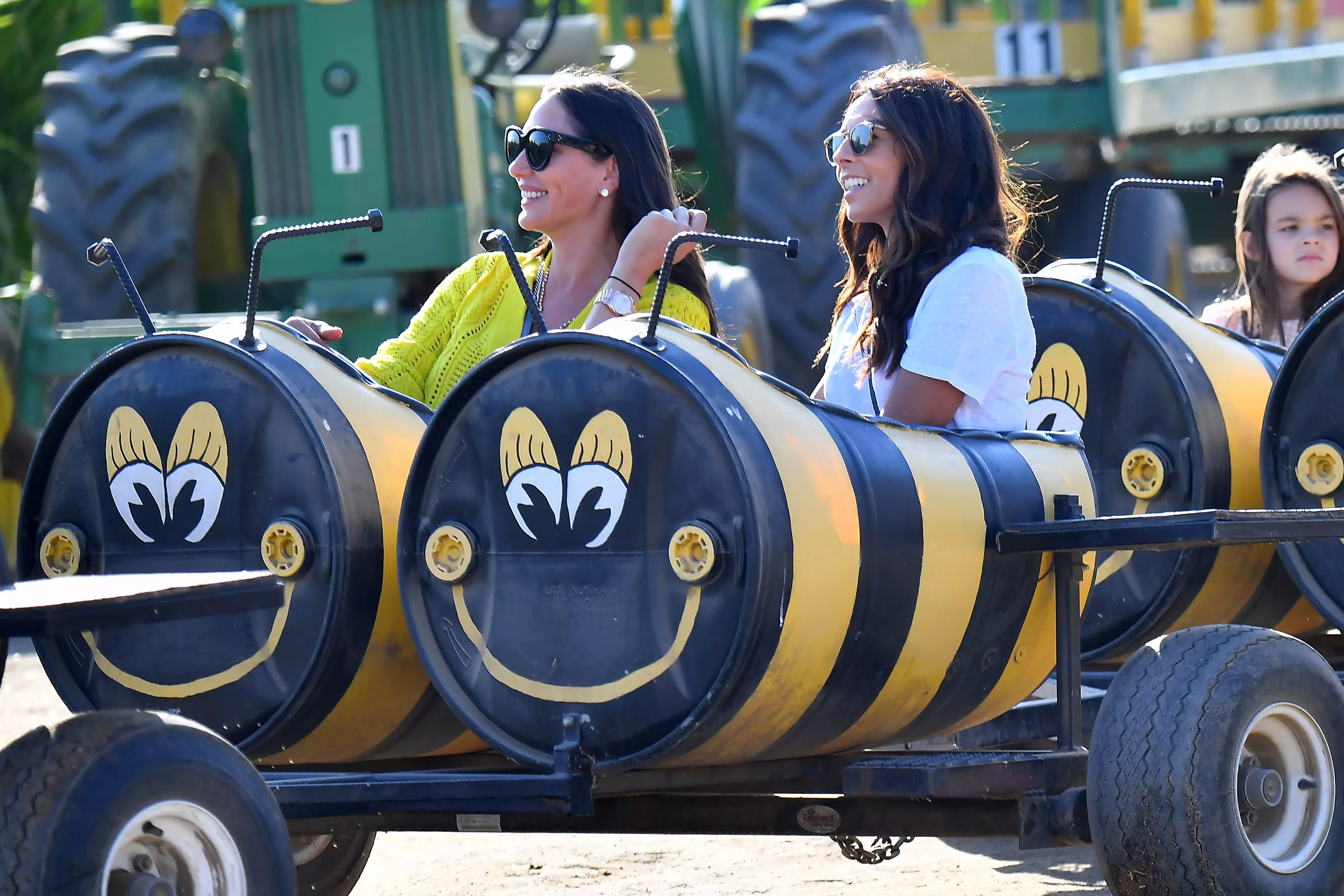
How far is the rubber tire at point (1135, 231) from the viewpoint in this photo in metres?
8.84

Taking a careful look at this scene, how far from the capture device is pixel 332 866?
3477 mm

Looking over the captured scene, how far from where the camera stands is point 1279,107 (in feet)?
31.7

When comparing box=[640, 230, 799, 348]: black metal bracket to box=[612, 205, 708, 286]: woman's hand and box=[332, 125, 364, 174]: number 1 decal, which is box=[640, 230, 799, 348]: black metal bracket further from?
box=[332, 125, 364, 174]: number 1 decal

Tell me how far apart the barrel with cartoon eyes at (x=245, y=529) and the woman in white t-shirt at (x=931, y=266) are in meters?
0.74

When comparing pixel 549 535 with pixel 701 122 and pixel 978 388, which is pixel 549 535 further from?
pixel 701 122

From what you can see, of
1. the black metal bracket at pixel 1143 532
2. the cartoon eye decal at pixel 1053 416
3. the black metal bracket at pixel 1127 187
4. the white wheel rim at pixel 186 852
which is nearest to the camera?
the white wheel rim at pixel 186 852

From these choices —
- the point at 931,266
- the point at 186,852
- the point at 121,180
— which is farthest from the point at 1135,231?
the point at 186,852

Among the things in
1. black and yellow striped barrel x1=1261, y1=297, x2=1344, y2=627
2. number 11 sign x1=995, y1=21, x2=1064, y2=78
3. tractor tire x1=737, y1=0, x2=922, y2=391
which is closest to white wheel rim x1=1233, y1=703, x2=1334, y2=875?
black and yellow striped barrel x1=1261, y1=297, x2=1344, y2=627

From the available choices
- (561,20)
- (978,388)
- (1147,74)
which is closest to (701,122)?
(561,20)

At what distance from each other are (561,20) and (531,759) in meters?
6.31

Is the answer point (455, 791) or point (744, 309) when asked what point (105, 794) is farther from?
point (744, 309)

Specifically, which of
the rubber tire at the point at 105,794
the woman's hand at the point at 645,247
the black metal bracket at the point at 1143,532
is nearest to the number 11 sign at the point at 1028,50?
the woman's hand at the point at 645,247

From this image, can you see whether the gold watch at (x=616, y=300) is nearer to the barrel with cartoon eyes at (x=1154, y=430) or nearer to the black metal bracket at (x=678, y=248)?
the black metal bracket at (x=678, y=248)

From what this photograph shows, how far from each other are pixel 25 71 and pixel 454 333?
9.44 metres
